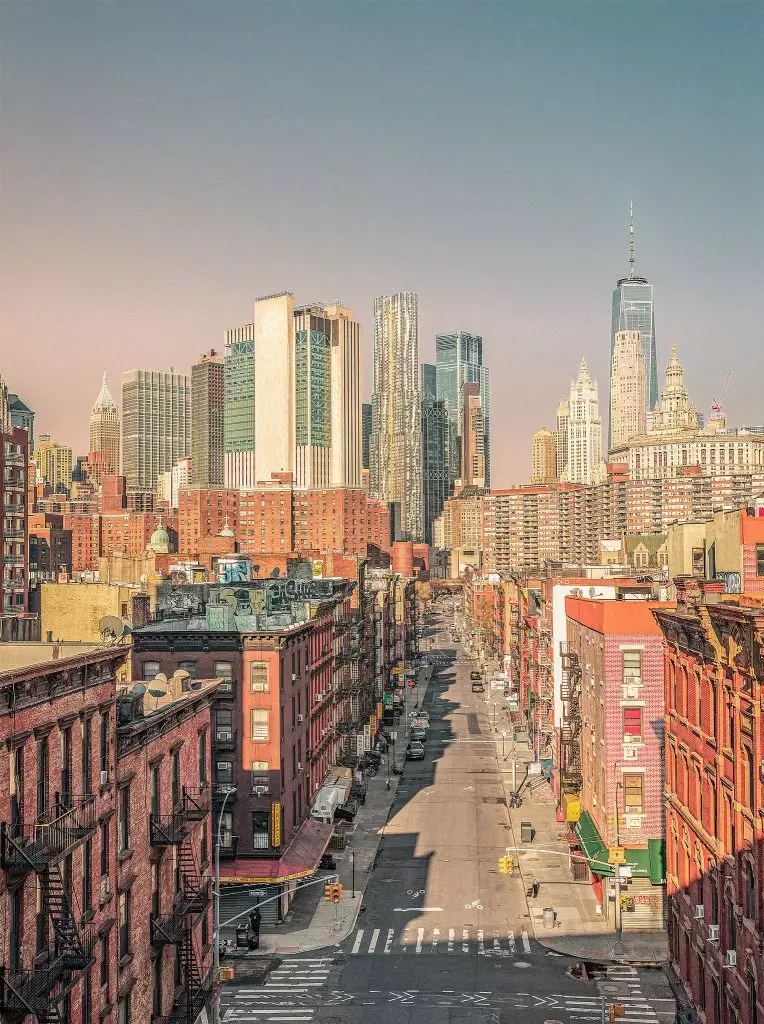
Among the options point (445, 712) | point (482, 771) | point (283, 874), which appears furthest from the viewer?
point (445, 712)

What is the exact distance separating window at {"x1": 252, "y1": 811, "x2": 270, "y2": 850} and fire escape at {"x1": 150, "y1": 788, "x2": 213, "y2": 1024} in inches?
751

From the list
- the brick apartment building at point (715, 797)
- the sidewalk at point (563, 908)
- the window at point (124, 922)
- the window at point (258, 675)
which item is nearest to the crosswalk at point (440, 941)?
the sidewalk at point (563, 908)

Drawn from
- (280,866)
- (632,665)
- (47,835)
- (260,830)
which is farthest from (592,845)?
(47,835)

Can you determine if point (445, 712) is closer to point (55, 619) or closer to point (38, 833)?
point (55, 619)

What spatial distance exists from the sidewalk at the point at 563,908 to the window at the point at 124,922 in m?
28.5

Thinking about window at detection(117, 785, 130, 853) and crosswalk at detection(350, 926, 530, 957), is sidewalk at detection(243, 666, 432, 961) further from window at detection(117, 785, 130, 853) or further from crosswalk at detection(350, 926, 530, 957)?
window at detection(117, 785, 130, 853)

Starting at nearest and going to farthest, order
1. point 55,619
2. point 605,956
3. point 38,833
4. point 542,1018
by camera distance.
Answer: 1. point 38,833
2. point 542,1018
3. point 605,956
4. point 55,619

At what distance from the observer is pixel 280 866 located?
6097cm

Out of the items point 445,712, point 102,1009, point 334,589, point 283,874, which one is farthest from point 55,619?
point 445,712

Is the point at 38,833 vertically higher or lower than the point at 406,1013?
higher

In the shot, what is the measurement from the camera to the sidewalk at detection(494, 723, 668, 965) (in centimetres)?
5534

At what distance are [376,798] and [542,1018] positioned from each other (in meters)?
46.7

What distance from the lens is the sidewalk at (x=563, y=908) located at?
55.3 meters

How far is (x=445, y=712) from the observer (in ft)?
479
